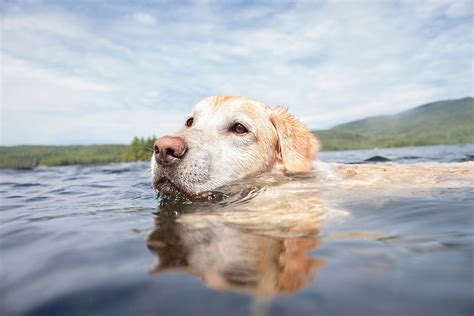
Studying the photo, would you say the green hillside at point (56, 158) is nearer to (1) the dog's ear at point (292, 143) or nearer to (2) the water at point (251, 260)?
(1) the dog's ear at point (292, 143)

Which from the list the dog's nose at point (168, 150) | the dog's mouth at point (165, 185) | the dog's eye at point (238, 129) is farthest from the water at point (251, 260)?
the dog's eye at point (238, 129)

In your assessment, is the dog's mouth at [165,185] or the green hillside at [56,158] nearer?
the dog's mouth at [165,185]

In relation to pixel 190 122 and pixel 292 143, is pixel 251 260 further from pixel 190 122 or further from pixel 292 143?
pixel 190 122

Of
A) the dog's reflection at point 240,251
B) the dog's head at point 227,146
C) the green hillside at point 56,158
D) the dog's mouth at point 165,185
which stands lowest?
the green hillside at point 56,158

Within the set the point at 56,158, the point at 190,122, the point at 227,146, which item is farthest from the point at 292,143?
the point at 56,158

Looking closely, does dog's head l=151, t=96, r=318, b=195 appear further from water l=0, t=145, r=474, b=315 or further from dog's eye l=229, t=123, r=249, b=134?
water l=0, t=145, r=474, b=315

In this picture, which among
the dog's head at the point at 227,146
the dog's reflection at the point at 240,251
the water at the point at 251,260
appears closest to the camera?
the water at the point at 251,260

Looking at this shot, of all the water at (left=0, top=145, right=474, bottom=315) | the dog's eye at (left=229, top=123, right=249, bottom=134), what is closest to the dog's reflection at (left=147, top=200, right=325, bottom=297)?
the water at (left=0, top=145, right=474, bottom=315)

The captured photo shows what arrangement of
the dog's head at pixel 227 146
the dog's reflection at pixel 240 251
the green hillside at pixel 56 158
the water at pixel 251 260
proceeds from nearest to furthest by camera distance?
1. the water at pixel 251 260
2. the dog's reflection at pixel 240 251
3. the dog's head at pixel 227 146
4. the green hillside at pixel 56 158
